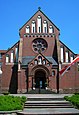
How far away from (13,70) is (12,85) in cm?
324

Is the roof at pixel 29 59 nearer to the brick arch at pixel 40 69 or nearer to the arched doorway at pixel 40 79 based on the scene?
the brick arch at pixel 40 69

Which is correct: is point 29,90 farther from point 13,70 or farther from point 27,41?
point 27,41

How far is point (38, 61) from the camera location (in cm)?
5288

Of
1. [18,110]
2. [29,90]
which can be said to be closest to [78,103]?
[18,110]

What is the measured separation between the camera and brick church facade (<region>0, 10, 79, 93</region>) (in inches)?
2063

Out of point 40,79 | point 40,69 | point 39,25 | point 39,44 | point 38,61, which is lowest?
point 40,79

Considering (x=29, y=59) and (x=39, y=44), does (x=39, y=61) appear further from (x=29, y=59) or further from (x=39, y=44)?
(x=39, y=44)

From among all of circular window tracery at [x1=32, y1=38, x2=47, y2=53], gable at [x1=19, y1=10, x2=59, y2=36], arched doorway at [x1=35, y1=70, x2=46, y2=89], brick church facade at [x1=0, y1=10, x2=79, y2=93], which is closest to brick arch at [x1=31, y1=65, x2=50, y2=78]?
brick church facade at [x1=0, y1=10, x2=79, y2=93]

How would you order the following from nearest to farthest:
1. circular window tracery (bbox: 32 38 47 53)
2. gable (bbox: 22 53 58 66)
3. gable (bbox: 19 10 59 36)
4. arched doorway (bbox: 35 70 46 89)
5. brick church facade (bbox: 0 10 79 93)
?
1. brick church facade (bbox: 0 10 79 93)
2. gable (bbox: 22 53 58 66)
3. arched doorway (bbox: 35 70 46 89)
4. circular window tracery (bbox: 32 38 47 53)
5. gable (bbox: 19 10 59 36)

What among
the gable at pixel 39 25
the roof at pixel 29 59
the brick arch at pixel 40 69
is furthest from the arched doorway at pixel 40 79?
the gable at pixel 39 25

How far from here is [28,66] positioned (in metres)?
52.4

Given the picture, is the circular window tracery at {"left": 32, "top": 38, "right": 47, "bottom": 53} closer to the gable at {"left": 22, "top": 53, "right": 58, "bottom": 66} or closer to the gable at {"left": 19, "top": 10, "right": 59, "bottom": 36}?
the gable at {"left": 19, "top": 10, "right": 59, "bottom": 36}

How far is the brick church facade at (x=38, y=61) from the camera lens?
5241 centimetres

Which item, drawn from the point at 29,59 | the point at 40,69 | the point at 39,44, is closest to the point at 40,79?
the point at 40,69
